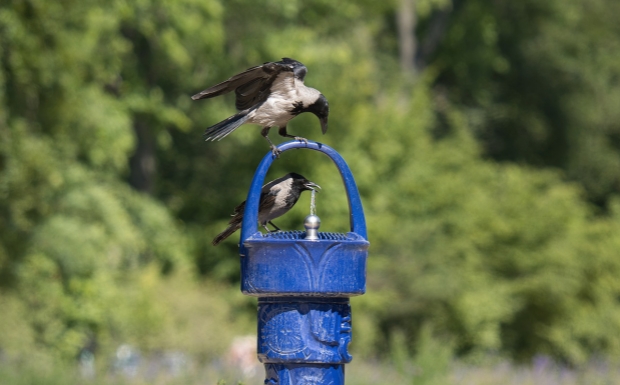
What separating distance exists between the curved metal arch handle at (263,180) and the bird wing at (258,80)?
1.88 ft

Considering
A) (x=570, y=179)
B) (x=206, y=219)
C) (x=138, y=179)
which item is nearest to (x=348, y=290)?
(x=206, y=219)

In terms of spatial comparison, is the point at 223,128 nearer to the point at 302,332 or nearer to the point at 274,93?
the point at 274,93

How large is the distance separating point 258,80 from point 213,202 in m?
15.1

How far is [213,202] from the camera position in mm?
20438

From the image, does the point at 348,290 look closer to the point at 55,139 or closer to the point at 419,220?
the point at 55,139

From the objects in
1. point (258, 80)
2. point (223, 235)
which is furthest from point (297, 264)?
point (258, 80)

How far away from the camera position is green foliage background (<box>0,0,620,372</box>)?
14.3 m

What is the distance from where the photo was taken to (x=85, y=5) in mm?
14789

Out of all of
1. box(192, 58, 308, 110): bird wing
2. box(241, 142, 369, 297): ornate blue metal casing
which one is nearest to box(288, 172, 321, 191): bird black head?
box(192, 58, 308, 110): bird wing

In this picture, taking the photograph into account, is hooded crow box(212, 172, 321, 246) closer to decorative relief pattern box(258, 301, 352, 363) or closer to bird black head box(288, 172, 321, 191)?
bird black head box(288, 172, 321, 191)

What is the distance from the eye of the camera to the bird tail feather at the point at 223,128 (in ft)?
16.9

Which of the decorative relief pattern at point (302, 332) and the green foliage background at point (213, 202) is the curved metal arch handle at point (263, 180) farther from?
the green foliage background at point (213, 202)

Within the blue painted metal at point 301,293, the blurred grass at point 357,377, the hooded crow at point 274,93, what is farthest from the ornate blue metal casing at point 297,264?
the blurred grass at point 357,377

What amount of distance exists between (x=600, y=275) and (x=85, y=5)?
10.3 m
